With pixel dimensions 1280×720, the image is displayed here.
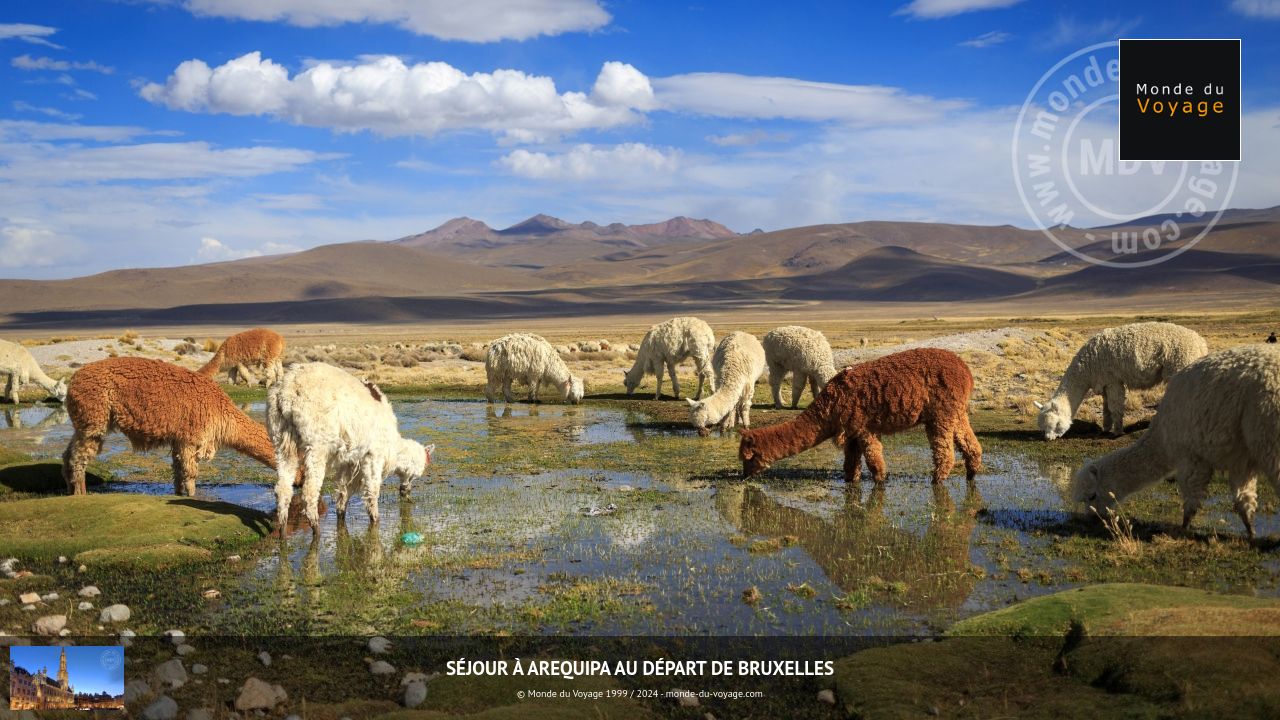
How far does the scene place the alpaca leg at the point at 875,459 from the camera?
14.3m

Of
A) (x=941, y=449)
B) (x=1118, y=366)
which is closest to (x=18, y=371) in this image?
(x=941, y=449)

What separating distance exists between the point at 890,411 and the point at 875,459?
783 mm

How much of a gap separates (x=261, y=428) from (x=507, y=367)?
1203 cm

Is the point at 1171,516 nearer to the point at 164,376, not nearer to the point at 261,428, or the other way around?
the point at 261,428

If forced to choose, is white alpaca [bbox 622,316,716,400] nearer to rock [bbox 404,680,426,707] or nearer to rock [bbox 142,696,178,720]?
rock [bbox 404,680,426,707]

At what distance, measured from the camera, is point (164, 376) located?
13086 millimetres

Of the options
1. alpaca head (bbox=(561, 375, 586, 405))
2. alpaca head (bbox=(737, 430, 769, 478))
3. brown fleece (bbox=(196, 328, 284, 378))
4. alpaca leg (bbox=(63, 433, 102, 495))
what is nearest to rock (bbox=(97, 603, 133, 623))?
alpaca leg (bbox=(63, 433, 102, 495))

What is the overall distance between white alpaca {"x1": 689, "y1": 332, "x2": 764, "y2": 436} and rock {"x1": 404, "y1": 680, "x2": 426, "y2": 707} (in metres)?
13.1

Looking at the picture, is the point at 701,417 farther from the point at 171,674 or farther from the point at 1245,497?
the point at 171,674

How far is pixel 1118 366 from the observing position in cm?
1806

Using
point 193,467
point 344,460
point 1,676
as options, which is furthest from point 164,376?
point 1,676

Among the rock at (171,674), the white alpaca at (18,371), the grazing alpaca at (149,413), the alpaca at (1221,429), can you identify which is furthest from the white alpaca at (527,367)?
the rock at (171,674)

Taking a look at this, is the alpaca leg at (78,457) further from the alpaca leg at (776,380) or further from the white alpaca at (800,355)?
the alpaca leg at (776,380)

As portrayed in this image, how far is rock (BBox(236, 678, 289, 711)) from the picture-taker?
647cm
